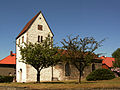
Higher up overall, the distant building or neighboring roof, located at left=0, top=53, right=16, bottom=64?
neighboring roof, located at left=0, top=53, right=16, bottom=64

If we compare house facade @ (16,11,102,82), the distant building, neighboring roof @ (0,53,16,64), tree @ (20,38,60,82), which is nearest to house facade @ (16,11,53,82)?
house facade @ (16,11,102,82)

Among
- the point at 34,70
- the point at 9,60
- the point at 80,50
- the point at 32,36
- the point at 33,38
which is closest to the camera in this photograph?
the point at 80,50

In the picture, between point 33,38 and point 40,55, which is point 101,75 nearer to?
point 40,55

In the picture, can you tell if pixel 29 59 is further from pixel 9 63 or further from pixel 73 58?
pixel 9 63

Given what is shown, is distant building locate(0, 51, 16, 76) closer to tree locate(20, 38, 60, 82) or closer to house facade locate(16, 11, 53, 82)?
house facade locate(16, 11, 53, 82)

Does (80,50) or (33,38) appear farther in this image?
(33,38)

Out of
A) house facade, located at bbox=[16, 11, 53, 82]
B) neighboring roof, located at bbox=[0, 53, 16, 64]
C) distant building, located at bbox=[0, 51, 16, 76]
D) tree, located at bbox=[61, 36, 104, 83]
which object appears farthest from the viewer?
neighboring roof, located at bbox=[0, 53, 16, 64]

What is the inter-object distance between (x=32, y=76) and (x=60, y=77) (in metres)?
6.72

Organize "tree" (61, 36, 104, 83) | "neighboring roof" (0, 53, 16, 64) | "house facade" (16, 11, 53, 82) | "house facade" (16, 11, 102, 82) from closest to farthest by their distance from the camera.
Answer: "tree" (61, 36, 104, 83)
"house facade" (16, 11, 53, 82)
"house facade" (16, 11, 102, 82)
"neighboring roof" (0, 53, 16, 64)

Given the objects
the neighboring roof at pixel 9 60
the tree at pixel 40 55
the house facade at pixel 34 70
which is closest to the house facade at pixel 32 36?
the house facade at pixel 34 70

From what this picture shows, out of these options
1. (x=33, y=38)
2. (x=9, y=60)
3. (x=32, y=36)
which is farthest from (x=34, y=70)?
(x=9, y=60)

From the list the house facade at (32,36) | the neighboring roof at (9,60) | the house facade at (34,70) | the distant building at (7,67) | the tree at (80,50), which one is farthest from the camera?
the neighboring roof at (9,60)

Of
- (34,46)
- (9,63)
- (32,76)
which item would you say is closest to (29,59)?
(34,46)

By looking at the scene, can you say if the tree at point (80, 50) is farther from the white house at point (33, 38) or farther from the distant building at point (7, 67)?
the distant building at point (7, 67)
